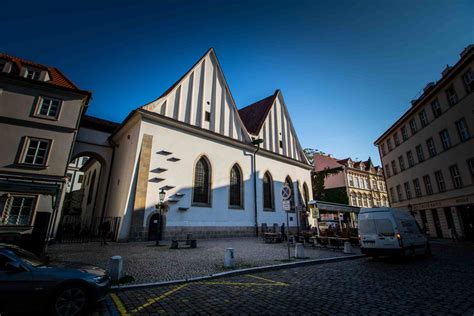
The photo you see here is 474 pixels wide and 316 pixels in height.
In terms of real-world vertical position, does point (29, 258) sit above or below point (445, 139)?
below

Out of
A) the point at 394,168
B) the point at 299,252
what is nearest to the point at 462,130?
the point at 394,168

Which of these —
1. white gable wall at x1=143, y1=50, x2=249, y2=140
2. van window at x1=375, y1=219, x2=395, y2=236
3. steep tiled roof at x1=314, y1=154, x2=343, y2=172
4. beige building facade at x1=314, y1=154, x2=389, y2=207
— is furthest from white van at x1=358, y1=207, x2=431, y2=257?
steep tiled roof at x1=314, y1=154, x2=343, y2=172

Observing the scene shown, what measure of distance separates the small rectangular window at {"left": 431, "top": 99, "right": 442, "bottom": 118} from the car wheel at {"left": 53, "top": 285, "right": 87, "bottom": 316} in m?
31.1

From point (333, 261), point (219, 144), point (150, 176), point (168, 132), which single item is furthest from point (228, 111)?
point (333, 261)

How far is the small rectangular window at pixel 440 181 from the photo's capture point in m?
22.4

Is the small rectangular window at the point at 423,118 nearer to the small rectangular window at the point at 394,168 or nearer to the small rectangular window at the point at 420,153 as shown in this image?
the small rectangular window at the point at 420,153

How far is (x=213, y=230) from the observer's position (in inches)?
765

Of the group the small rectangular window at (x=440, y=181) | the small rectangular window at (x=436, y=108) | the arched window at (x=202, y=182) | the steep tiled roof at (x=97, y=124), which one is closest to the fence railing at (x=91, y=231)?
the arched window at (x=202, y=182)

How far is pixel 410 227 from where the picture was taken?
10477mm

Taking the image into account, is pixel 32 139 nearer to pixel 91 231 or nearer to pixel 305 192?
pixel 91 231

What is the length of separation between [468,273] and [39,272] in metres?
11.4

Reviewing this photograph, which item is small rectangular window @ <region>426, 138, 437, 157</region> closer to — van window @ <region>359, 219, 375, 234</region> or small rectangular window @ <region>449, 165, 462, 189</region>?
small rectangular window @ <region>449, 165, 462, 189</region>

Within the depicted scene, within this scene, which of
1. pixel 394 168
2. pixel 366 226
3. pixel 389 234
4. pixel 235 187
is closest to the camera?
pixel 389 234

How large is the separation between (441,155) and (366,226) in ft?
62.1
